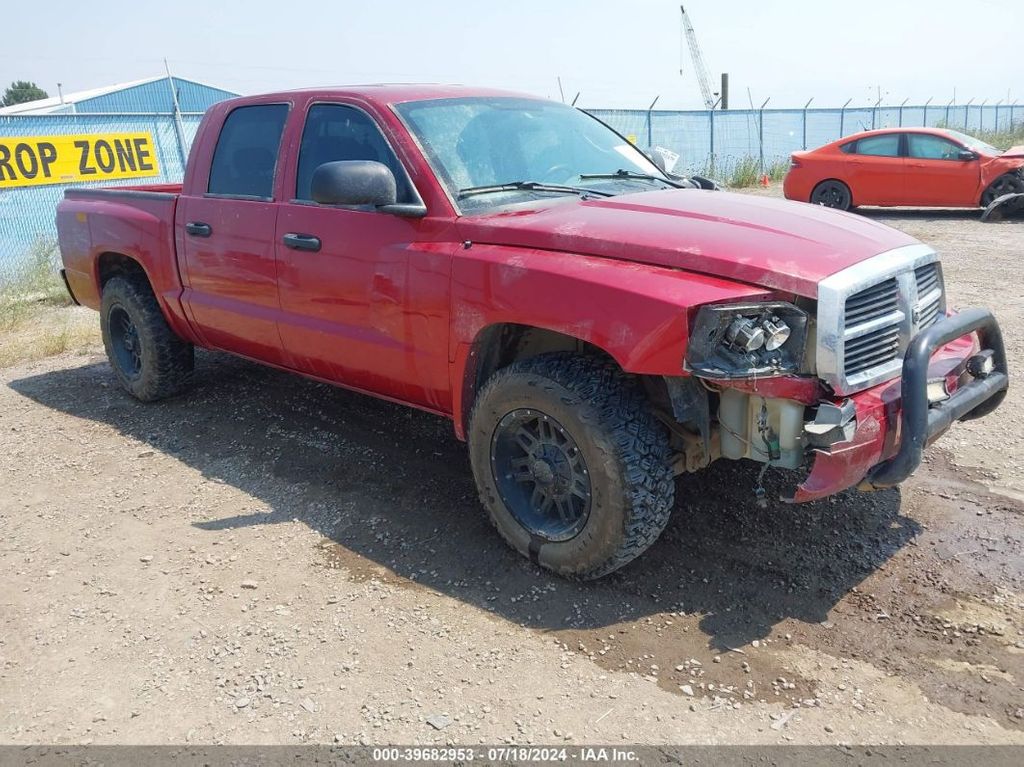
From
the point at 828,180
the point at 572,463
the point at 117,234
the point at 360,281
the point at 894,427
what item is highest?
the point at 117,234

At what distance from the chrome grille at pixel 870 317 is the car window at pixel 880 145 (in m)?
11.9

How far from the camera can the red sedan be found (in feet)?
43.4

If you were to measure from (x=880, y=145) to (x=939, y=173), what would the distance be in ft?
3.44

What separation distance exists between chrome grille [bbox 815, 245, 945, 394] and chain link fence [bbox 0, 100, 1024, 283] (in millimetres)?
9656

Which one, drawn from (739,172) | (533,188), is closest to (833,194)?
(739,172)

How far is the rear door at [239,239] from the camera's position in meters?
4.46

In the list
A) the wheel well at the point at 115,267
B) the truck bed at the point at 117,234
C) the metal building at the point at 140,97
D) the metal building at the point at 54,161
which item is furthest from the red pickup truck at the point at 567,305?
the metal building at the point at 140,97

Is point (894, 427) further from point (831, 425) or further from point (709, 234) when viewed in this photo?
point (709, 234)

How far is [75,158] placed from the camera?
35.0ft

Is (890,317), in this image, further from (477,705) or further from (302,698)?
(302,698)

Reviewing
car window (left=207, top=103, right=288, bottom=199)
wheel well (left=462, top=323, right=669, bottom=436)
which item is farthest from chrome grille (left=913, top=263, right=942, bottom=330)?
car window (left=207, top=103, right=288, bottom=199)

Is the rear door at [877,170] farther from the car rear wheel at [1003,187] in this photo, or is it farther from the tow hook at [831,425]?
the tow hook at [831,425]

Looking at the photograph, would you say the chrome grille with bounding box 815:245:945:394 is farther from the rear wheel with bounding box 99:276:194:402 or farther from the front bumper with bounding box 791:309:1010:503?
the rear wheel with bounding box 99:276:194:402

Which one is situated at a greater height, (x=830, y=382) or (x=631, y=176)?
(x=631, y=176)
